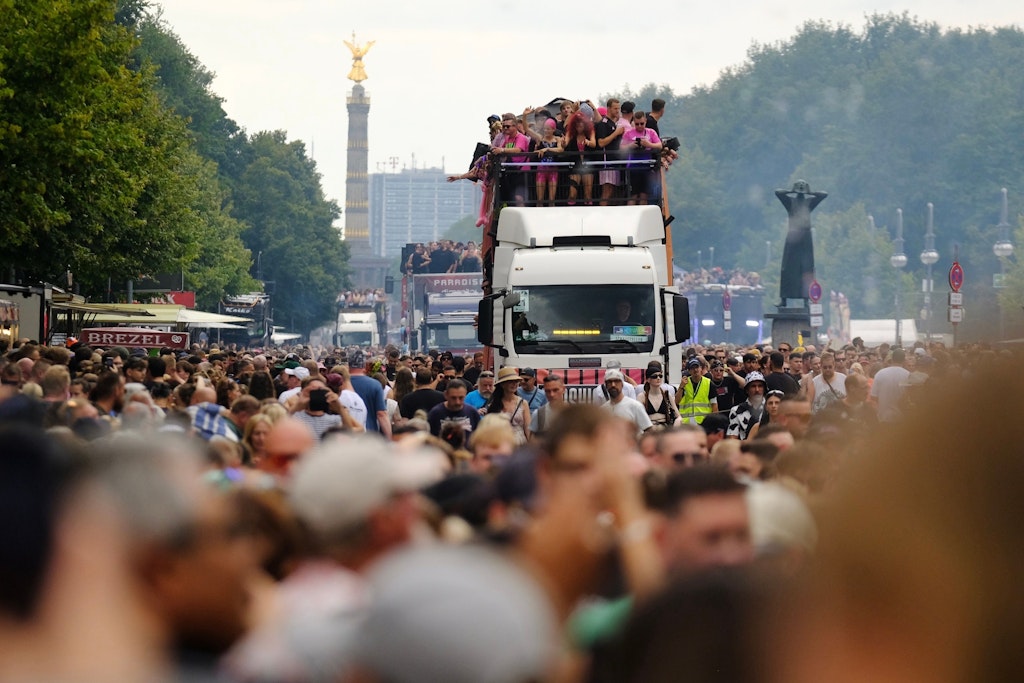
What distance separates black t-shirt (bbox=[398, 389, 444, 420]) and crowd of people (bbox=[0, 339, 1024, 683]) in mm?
12411

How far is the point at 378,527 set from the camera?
12.8 feet

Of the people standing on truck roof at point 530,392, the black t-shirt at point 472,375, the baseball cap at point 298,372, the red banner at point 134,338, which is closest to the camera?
the people standing on truck roof at point 530,392

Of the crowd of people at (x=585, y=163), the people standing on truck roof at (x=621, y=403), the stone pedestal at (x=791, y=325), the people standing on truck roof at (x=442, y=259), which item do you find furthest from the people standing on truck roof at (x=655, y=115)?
the people standing on truck roof at (x=442, y=259)

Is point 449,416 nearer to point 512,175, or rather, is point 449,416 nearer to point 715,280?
point 512,175

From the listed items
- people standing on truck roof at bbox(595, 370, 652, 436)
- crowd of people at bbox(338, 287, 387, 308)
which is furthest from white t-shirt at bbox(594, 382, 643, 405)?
crowd of people at bbox(338, 287, 387, 308)

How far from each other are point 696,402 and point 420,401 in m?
3.60

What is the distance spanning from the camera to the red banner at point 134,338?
101 ft

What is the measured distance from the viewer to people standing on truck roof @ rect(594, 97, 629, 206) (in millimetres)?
24109

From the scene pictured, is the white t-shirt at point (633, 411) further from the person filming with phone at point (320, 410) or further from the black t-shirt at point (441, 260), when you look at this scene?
the black t-shirt at point (441, 260)

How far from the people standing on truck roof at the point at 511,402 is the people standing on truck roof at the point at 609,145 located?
317 inches

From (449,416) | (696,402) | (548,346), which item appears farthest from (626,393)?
(548,346)

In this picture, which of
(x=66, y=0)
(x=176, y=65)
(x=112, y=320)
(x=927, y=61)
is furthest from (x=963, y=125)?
(x=66, y=0)

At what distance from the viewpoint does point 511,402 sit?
16.2 m

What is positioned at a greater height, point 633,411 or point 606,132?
point 606,132
